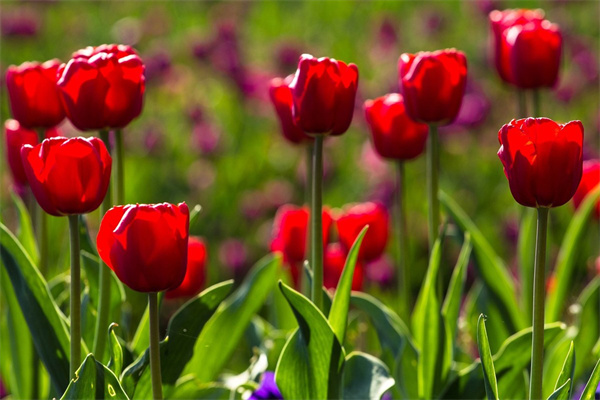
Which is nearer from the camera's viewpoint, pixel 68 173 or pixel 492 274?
pixel 68 173

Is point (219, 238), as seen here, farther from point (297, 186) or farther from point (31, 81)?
point (31, 81)

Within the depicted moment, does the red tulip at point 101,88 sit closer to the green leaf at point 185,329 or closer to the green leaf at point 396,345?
the green leaf at point 185,329

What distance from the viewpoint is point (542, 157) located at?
96cm

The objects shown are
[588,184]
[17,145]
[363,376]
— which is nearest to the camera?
[363,376]

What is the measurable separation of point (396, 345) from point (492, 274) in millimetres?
282

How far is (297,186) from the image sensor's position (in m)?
3.63

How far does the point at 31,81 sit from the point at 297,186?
7.62 ft

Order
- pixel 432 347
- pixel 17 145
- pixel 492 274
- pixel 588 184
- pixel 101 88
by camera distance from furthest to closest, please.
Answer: pixel 588 184, pixel 492 274, pixel 17 145, pixel 432 347, pixel 101 88

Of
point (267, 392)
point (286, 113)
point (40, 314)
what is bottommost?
point (267, 392)

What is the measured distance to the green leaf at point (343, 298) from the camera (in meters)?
1.17

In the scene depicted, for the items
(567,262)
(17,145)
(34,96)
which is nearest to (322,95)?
(34,96)

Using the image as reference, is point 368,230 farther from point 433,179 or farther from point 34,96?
point 34,96

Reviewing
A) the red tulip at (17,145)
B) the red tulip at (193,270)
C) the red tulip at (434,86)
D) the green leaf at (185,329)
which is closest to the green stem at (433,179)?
the red tulip at (434,86)

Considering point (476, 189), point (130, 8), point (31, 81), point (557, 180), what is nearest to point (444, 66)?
point (557, 180)
